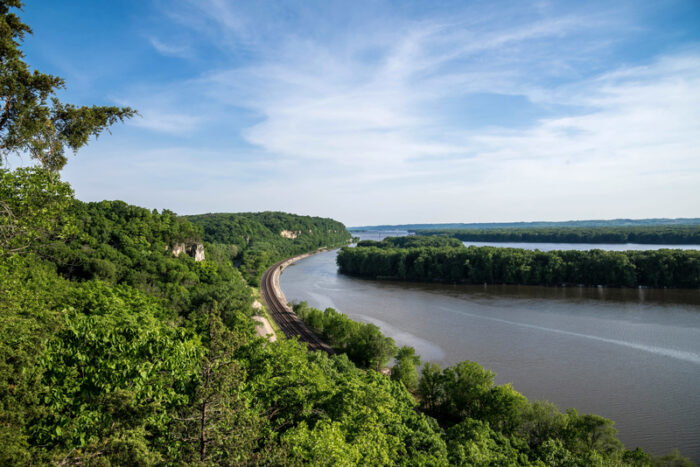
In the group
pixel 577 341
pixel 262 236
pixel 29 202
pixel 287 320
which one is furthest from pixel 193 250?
pixel 262 236

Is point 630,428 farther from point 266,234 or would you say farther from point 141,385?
point 266,234

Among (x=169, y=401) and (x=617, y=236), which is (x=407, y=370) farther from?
(x=617, y=236)

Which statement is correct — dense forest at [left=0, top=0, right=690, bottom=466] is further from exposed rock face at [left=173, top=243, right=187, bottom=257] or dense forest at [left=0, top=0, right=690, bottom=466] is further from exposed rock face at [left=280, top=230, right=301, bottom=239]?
exposed rock face at [left=280, top=230, right=301, bottom=239]

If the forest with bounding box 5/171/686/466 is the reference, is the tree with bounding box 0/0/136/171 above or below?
above

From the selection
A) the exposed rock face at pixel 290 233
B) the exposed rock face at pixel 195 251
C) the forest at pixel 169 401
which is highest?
the exposed rock face at pixel 290 233

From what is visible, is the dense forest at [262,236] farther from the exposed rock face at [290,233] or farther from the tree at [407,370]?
the tree at [407,370]

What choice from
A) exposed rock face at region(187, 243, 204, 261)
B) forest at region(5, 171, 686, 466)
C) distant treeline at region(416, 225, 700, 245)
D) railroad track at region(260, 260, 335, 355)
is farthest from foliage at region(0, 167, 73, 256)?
distant treeline at region(416, 225, 700, 245)

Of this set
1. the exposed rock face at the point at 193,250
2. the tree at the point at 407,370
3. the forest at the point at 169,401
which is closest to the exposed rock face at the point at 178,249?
the exposed rock face at the point at 193,250

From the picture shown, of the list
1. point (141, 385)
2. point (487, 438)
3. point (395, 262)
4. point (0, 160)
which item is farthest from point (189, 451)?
point (395, 262)
